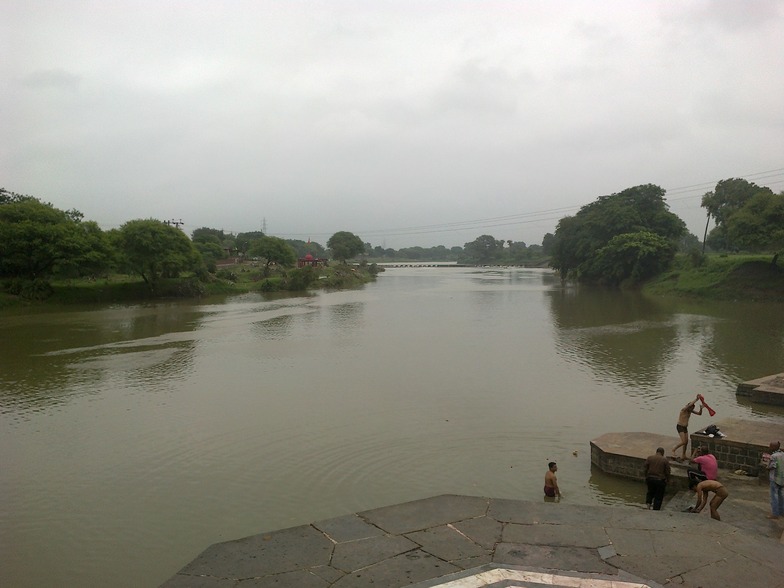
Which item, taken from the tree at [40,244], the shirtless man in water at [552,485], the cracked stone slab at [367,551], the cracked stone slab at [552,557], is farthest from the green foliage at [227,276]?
the cracked stone slab at [552,557]

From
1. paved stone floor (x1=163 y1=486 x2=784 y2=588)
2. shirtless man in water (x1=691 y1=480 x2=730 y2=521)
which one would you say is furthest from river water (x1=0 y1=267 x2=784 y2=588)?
paved stone floor (x1=163 y1=486 x2=784 y2=588)

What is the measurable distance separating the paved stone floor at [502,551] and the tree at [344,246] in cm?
10410

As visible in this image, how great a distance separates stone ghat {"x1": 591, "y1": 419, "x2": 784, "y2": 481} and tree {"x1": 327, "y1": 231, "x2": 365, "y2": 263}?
101040 millimetres

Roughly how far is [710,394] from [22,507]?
59.7 ft

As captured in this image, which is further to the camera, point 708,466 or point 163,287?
point 163,287

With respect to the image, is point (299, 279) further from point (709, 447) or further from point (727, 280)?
point (709, 447)

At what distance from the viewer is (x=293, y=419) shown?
15391mm

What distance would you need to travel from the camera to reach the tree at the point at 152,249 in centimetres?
5066

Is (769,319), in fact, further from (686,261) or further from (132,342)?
(132,342)

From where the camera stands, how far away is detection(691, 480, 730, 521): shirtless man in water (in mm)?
8445

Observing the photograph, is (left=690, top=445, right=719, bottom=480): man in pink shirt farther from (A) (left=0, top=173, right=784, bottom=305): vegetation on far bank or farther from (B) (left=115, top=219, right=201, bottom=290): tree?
(B) (left=115, top=219, right=201, bottom=290): tree

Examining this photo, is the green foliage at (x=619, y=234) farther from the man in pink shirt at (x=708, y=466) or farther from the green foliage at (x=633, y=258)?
the man in pink shirt at (x=708, y=466)

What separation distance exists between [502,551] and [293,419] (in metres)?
9.24

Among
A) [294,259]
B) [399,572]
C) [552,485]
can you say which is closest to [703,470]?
[552,485]
